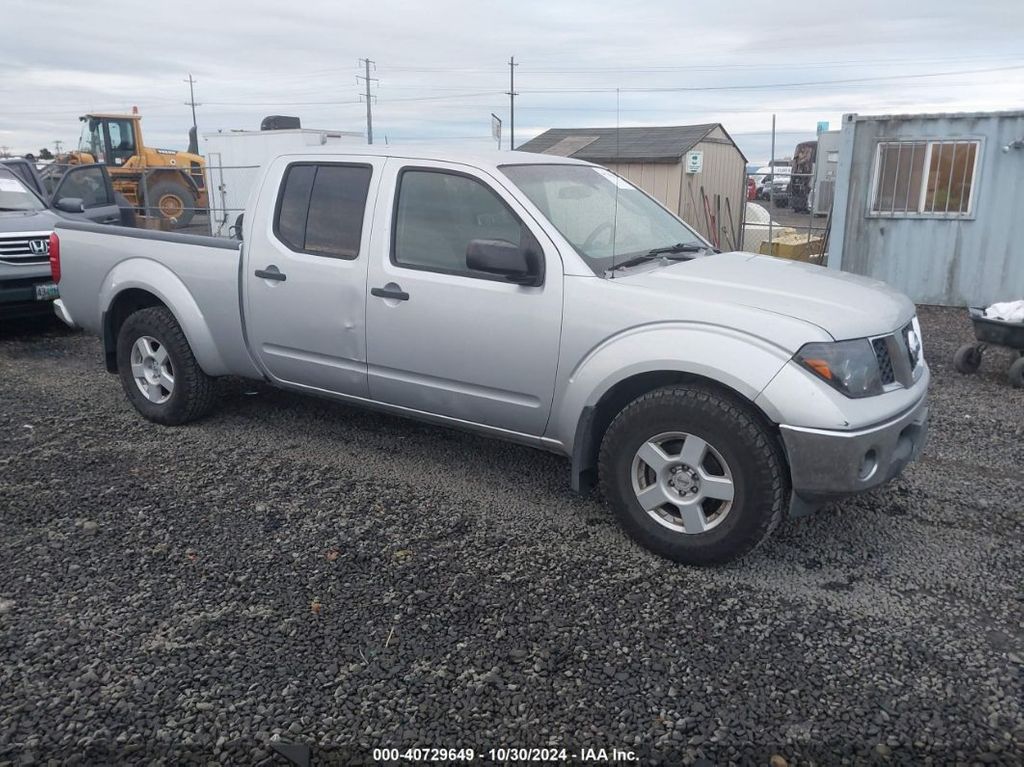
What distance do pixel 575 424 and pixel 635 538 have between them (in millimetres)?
609

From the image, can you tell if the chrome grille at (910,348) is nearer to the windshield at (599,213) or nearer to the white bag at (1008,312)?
the windshield at (599,213)

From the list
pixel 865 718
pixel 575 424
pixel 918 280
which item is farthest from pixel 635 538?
pixel 918 280

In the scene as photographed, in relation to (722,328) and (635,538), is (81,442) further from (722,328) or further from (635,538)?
(722,328)

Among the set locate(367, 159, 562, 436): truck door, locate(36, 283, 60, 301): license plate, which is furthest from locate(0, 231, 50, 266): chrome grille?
locate(367, 159, 562, 436): truck door

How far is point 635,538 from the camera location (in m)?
4.01

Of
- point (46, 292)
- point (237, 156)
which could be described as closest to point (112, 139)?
point (237, 156)

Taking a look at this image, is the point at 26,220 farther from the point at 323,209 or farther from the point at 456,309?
the point at 456,309

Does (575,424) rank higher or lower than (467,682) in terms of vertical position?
higher

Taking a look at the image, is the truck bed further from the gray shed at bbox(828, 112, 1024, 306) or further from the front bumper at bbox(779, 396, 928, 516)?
the gray shed at bbox(828, 112, 1024, 306)

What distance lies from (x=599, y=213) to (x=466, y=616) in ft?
7.59

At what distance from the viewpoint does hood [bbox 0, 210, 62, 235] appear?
8.80 meters

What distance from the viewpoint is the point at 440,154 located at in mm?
4715

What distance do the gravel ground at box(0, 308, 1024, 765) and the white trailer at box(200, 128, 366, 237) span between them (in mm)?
14641

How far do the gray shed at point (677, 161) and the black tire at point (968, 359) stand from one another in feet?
29.6
